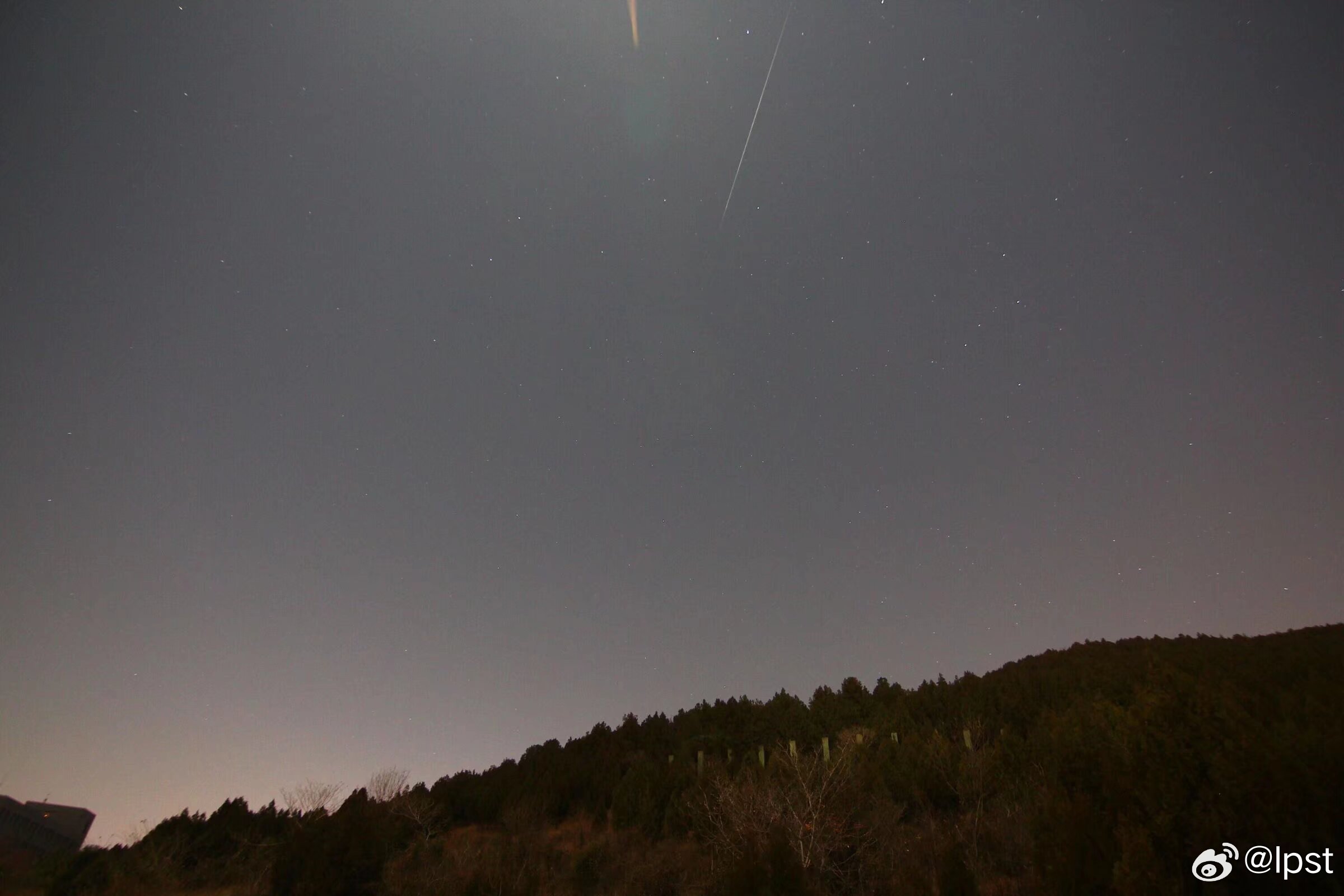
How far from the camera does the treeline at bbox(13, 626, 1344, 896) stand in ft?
27.8

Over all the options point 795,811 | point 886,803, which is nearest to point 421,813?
point 795,811

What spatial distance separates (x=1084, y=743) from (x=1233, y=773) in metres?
4.53

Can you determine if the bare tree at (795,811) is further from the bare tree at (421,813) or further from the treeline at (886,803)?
the bare tree at (421,813)

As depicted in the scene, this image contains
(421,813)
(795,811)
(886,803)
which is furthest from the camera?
(421,813)

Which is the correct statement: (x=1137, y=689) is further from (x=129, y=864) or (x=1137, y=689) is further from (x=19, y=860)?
(x=19, y=860)

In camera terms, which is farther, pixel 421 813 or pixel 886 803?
pixel 421 813

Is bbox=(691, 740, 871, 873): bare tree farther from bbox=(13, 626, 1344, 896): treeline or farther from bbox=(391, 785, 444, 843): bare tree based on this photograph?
bbox=(391, 785, 444, 843): bare tree

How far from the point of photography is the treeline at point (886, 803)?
8461 millimetres

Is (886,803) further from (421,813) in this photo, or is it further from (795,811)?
(421,813)

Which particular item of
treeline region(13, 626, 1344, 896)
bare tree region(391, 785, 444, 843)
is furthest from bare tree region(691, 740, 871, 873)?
bare tree region(391, 785, 444, 843)

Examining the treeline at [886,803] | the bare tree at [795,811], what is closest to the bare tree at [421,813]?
the treeline at [886,803]

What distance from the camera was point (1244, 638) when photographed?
2645 centimetres

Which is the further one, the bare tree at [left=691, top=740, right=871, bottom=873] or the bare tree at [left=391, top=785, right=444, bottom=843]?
the bare tree at [left=391, top=785, right=444, bottom=843]

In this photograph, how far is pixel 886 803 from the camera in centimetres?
1562
